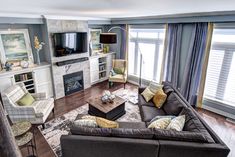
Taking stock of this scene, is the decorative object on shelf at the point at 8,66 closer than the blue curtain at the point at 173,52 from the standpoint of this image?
Yes

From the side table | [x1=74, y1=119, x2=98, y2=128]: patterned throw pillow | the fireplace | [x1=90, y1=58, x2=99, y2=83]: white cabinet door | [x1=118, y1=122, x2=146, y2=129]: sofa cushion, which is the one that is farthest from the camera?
[x1=90, y1=58, x2=99, y2=83]: white cabinet door

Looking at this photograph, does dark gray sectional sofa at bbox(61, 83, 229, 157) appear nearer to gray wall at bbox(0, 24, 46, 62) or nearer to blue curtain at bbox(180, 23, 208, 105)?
blue curtain at bbox(180, 23, 208, 105)

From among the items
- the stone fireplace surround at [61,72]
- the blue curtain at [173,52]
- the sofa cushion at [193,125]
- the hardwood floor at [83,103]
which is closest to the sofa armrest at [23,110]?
the hardwood floor at [83,103]

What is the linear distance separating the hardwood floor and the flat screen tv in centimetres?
152

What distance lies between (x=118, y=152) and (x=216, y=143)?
1.45 metres

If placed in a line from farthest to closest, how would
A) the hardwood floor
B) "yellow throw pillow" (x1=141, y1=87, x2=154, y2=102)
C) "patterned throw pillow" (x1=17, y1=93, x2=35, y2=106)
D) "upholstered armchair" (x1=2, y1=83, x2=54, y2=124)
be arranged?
"yellow throw pillow" (x1=141, y1=87, x2=154, y2=102) → "patterned throw pillow" (x1=17, y1=93, x2=35, y2=106) → "upholstered armchair" (x1=2, y1=83, x2=54, y2=124) → the hardwood floor

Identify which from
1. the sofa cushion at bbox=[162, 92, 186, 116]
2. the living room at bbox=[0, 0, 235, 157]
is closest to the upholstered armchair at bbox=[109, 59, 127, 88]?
the living room at bbox=[0, 0, 235, 157]

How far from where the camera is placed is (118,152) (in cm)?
236

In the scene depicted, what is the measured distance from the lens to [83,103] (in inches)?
195

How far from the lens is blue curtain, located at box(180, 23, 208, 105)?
4211 millimetres

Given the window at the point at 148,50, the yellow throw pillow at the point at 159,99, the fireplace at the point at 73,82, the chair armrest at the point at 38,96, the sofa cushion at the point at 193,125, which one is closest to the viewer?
the sofa cushion at the point at 193,125

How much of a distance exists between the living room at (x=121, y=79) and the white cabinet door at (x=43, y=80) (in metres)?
0.03

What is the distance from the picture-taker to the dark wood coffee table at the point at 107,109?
3.75m

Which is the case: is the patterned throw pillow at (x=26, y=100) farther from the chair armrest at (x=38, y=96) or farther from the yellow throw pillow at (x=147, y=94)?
the yellow throw pillow at (x=147, y=94)
